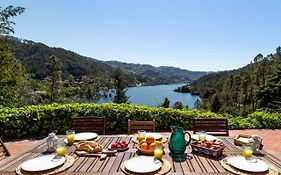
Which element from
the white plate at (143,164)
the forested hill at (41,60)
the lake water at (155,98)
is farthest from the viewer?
the lake water at (155,98)

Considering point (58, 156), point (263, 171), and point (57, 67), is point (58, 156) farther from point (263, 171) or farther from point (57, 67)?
point (57, 67)

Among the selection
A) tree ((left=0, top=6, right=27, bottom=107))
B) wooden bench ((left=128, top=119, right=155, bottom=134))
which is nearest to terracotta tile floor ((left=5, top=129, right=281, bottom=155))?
wooden bench ((left=128, top=119, right=155, bottom=134))

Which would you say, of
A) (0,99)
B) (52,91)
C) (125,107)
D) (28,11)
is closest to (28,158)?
(125,107)

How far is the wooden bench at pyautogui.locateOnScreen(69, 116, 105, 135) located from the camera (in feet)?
13.3

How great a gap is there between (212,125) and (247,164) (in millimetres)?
1581

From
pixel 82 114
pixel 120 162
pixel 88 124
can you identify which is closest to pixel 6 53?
pixel 82 114

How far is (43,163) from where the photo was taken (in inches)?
100

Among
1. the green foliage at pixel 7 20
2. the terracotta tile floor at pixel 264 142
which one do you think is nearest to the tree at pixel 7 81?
the green foliage at pixel 7 20

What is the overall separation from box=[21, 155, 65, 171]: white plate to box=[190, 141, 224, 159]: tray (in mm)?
1387

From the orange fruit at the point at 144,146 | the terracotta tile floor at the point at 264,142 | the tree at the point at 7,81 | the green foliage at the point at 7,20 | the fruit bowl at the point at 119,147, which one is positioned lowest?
the terracotta tile floor at the point at 264,142

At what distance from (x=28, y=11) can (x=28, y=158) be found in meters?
12.3

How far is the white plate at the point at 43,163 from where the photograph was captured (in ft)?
7.96

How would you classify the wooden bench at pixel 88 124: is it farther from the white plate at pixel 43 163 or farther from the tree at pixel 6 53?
the tree at pixel 6 53

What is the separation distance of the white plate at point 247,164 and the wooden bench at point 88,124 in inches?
80.5
